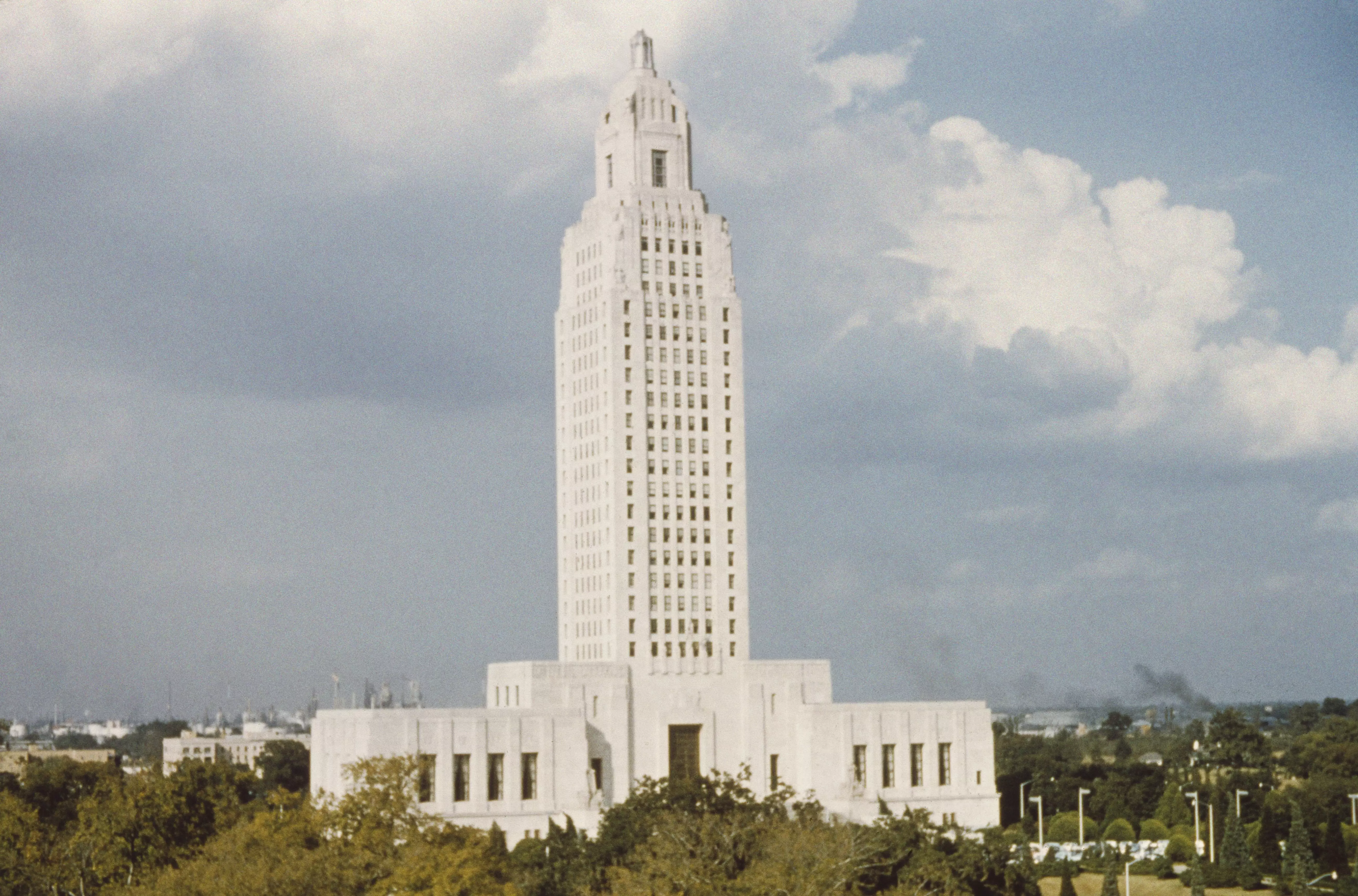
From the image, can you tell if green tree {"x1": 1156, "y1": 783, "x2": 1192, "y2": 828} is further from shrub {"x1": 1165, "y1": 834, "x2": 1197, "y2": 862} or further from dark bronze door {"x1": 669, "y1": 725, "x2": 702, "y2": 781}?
dark bronze door {"x1": 669, "y1": 725, "x2": 702, "y2": 781}

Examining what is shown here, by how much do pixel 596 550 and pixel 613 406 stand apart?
9.12m

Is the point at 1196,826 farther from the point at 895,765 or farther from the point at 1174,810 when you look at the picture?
the point at 895,765

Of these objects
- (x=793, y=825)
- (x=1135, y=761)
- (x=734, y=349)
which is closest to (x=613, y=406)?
(x=734, y=349)

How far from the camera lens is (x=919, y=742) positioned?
11894 centimetres

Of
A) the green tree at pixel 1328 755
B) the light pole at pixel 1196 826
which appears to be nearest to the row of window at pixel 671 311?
the light pole at pixel 1196 826

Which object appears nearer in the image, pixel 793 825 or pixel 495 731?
pixel 793 825

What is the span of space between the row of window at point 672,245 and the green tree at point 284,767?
203 ft

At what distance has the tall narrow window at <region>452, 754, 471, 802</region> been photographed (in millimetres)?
110250

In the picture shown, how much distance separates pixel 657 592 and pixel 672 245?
2213cm

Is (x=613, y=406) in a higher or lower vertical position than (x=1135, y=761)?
higher

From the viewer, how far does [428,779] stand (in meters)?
110

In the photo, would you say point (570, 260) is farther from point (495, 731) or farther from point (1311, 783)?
point (1311, 783)

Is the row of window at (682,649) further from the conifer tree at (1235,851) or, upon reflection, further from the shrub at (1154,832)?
the conifer tree at (1235,851)

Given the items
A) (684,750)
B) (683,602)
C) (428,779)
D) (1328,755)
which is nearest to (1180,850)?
(684,750)
